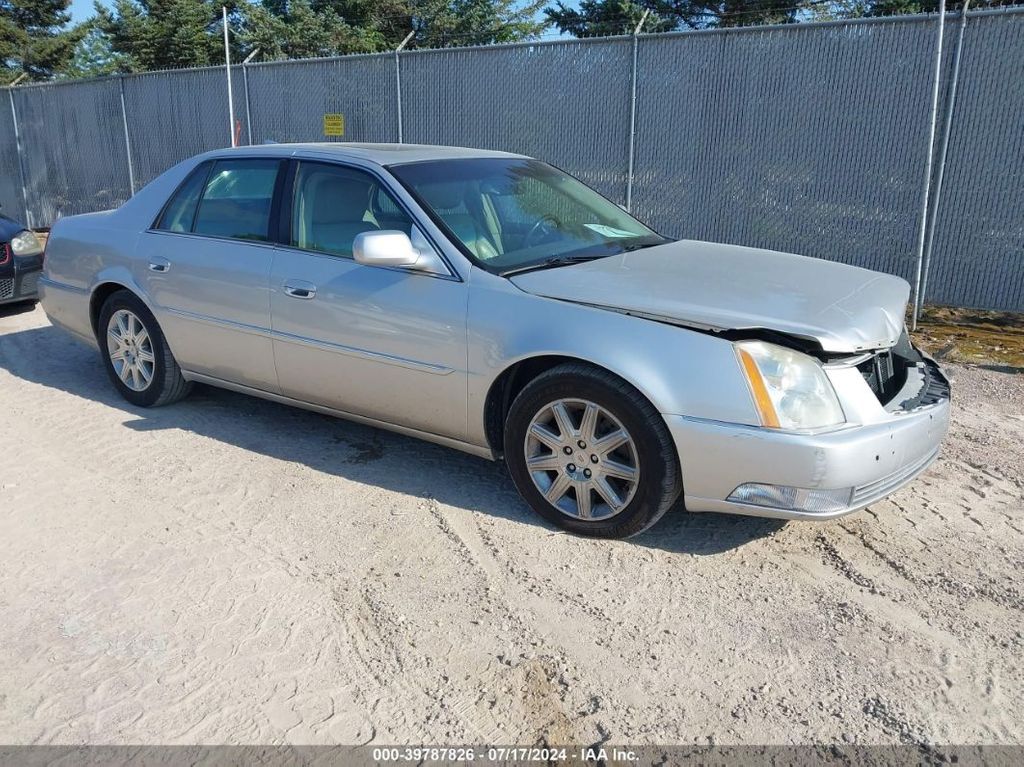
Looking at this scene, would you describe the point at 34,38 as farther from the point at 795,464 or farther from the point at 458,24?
the point at 795,464

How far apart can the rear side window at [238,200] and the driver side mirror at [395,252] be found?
1.02m

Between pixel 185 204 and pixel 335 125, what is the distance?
26.3ft

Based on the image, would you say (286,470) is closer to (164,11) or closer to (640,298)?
(640,298)

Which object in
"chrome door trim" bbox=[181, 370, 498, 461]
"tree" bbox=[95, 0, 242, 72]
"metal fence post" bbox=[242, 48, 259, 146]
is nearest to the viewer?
"chrome door trim" bbox=[181, 370, 498, 461]

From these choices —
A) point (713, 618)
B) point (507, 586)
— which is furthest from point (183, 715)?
point (713, 618)

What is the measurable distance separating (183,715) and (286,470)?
2.03 meters

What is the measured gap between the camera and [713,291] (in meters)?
3.76

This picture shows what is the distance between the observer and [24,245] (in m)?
8.52

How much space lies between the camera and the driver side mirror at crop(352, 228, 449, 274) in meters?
4.02

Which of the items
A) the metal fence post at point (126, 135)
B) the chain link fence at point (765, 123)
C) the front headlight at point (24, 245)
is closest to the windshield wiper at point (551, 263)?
the chain link fence at point (765, 123)

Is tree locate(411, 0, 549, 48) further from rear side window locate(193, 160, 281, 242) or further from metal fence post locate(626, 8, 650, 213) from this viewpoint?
rear side window locate(193, 160, 281, 242)

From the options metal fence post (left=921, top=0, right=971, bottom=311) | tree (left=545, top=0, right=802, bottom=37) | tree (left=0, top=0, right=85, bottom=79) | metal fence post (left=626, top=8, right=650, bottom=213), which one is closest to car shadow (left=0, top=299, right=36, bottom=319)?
metal fence post (left=626, top=8, right=650, bottom=213)

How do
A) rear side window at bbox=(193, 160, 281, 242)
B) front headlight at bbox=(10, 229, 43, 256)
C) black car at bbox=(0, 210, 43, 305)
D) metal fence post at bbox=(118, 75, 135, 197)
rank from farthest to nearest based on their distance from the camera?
metal fence post at bbox=(118, 75, 135, 197) < front headlight at bbox=(10, 229, 43, 256) < black car at bbox=(0, 210, 43, 305) < rear side window at bbox=(193, 160, 281, 242)

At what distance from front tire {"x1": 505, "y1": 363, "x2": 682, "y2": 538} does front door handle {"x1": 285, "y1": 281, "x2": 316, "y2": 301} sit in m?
1.31
